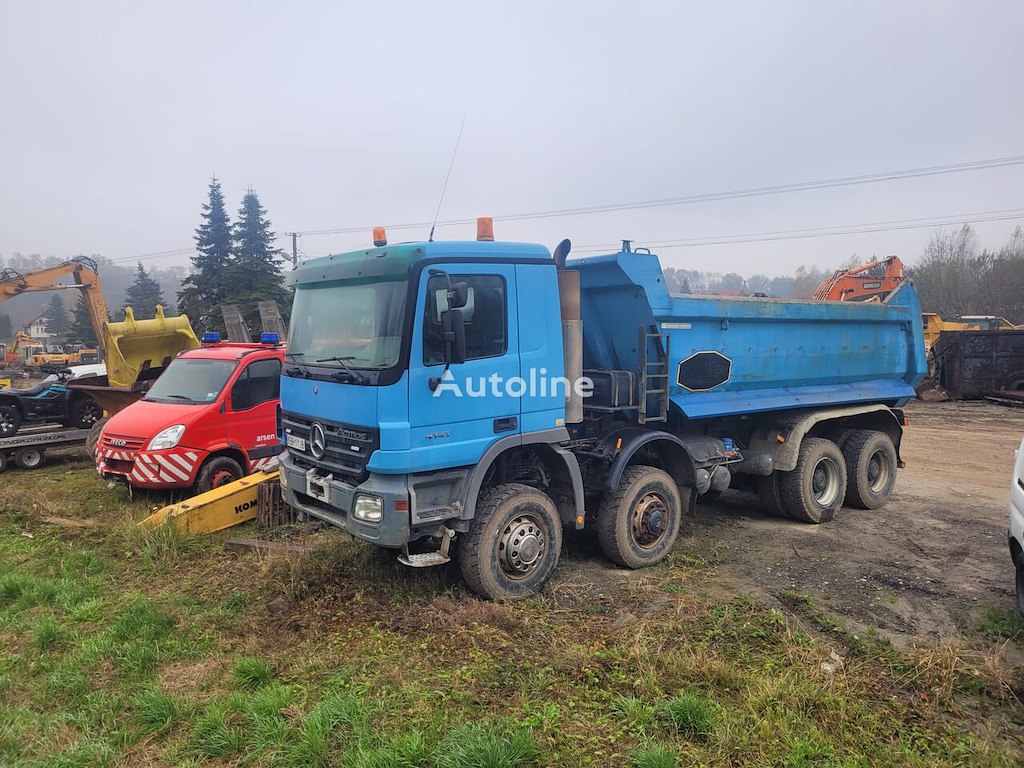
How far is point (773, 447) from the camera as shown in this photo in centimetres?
701

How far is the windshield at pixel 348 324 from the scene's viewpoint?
4398 mm

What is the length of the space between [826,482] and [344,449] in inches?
228

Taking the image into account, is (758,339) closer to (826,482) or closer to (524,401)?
(826,482)

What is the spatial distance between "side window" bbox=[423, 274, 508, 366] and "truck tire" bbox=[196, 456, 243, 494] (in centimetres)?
459

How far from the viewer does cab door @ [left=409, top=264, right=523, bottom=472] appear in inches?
173

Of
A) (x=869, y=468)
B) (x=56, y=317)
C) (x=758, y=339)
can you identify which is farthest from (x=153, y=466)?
(x=56, y=317)

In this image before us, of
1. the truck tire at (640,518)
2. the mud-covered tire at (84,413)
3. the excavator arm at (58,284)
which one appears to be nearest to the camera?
the truck tire at (640,518)

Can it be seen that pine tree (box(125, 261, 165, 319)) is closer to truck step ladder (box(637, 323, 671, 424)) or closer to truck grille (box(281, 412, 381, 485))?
truck grille (box(281, 412, 381, 485))

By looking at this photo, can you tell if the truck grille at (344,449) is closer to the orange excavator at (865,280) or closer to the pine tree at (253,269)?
the orange excavator at (865,280)

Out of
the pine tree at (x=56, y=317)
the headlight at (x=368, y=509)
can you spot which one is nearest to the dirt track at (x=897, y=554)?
the headlight at (x=368, y=509)

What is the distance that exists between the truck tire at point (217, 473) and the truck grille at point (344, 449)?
10.4 feet

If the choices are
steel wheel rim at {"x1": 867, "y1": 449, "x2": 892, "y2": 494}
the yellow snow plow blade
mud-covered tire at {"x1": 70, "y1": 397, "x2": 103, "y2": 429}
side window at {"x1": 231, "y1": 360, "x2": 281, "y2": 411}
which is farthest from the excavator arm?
steel wheel rim at {"x1": 867, "y1": 449, "x2": 892, "y2": 494}

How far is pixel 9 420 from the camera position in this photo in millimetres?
11094

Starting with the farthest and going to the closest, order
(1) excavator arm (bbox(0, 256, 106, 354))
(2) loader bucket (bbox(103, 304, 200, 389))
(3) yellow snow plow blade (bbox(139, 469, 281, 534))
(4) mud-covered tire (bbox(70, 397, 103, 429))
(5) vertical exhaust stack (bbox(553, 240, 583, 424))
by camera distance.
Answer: (1) excavator arm (bbox(0, 256, 106, 354)) → (2) loader bucket (bbox(103, 304, 200, 389)) → (4) mud-covered tire (bbox(70, 397, 103, 429)) → (3) yellow snow plow blade (bbox(139, 469, 281, 534)) → (5) vertical exhaust stack (bbox(553, 240, 583, 424))
